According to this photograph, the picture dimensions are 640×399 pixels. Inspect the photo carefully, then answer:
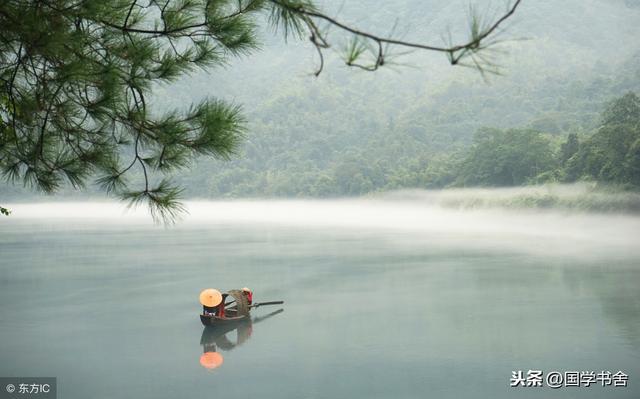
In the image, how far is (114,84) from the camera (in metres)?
2.88

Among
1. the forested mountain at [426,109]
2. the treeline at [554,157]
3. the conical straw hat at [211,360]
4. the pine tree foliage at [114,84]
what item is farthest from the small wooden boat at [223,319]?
the forested mountain at [426,109]

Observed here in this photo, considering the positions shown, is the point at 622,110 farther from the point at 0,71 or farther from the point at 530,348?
the point at 0,71

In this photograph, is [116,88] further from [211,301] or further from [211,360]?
[211,301]

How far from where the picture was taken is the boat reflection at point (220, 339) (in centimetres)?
604

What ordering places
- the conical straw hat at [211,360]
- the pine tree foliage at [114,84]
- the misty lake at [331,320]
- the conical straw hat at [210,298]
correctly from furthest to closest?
the conical straw hat at [210,298], the conical straw hat at [211,360], the misty lake at [331,320], the pine tree foliage at [114,84]

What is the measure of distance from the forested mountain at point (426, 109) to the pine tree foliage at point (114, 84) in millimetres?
22457

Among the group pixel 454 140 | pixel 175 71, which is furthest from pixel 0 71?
pixel 454 140

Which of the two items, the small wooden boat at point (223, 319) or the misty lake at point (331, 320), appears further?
the small wooden boat at point (223, 319)

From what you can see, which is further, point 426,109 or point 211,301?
point 426,109

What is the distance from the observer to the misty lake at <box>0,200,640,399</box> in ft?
17.8

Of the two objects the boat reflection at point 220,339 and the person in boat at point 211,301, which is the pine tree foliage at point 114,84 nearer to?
the boat reflection at point 220,339

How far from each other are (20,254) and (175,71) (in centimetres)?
1373

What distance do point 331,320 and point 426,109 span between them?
4783 centimetres

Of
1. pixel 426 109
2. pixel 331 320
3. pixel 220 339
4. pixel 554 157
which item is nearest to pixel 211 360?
pixel 220 339
